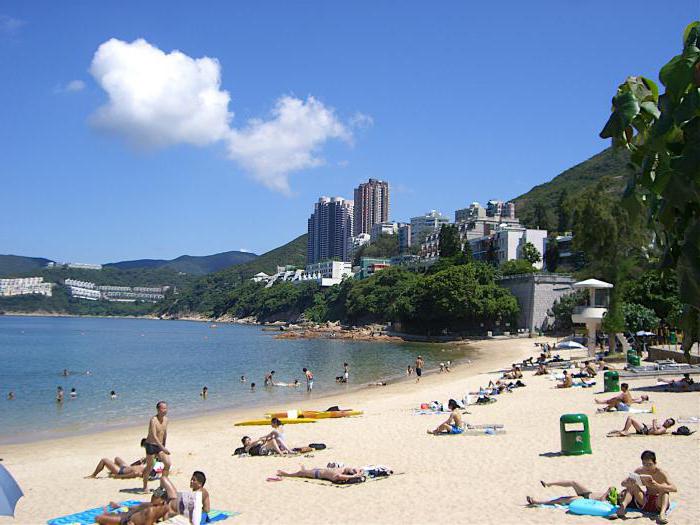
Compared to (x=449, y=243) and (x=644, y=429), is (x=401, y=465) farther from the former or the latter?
(x=449, y=243)

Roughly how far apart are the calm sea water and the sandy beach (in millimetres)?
5399

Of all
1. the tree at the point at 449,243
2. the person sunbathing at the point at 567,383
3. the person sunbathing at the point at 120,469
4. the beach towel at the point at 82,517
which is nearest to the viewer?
the beach towel at the point at 82,517

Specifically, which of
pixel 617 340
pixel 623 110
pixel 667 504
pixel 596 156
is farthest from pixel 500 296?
pixel 596 156

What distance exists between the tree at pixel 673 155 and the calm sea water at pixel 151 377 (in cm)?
2319

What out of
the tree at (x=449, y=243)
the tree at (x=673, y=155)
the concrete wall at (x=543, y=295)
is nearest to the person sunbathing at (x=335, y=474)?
the tree at (x=673, y=155)

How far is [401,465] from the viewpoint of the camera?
41.9ft

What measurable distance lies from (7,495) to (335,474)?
5281mm

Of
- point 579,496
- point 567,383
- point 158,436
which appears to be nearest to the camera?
point 579,496

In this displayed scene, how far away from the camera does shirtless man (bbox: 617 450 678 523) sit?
343 inches

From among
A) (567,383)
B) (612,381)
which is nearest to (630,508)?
(612,381)

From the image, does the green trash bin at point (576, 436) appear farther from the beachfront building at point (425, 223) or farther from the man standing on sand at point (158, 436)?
the beachfront building at point (425, 223)

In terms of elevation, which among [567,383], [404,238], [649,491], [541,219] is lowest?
[567,383]

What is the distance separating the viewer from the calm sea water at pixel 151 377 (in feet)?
87.1

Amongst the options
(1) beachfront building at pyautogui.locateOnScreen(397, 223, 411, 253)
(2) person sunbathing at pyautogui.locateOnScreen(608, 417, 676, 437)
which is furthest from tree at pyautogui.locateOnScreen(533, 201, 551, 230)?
(2) person sunbathing at pyautogui.locateOnScreen(608, 417, 676, 437)
